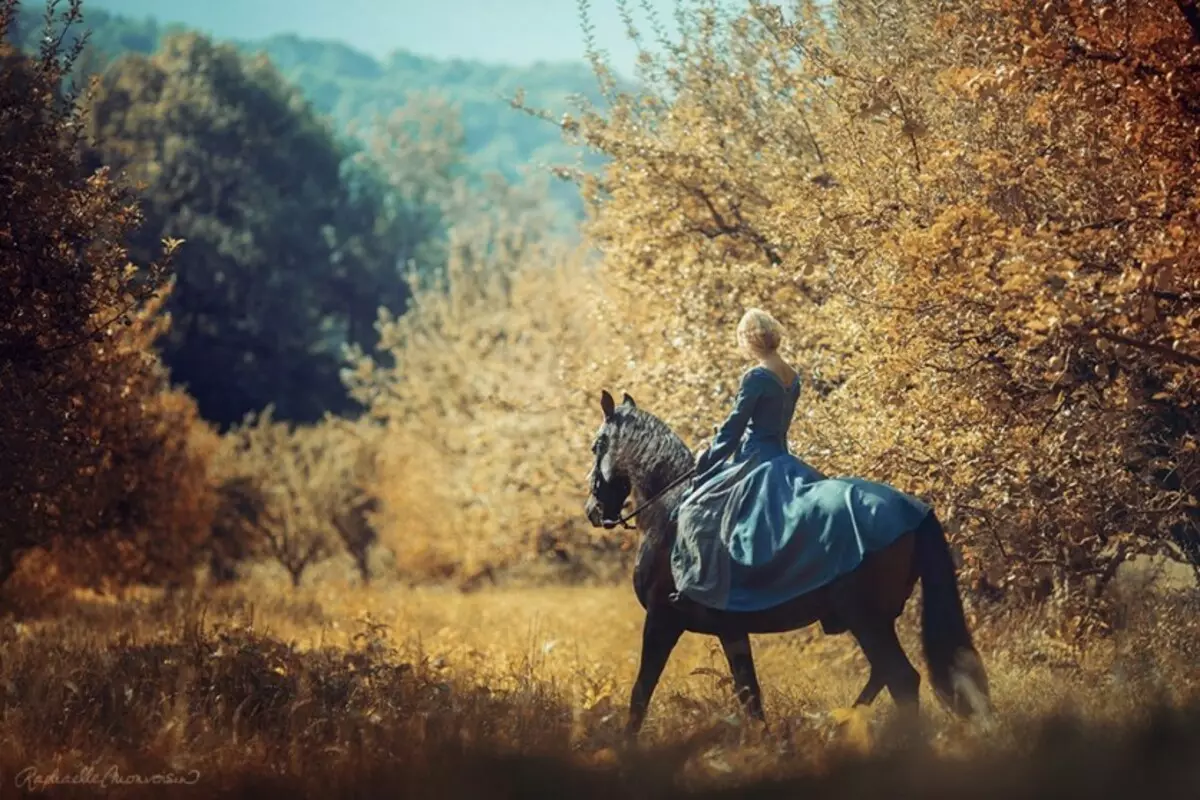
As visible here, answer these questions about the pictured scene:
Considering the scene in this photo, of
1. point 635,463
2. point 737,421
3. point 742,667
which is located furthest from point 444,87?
point 742,667

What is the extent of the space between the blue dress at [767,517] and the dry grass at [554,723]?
77 cm

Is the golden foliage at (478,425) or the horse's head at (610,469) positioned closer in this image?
the horse's head at (610,469)

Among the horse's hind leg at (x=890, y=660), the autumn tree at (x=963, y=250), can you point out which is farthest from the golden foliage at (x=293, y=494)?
the horse's hind leg at (x=890, y=660)

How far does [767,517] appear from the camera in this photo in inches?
294

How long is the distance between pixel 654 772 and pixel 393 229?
1858 inches

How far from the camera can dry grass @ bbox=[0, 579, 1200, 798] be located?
223 inches

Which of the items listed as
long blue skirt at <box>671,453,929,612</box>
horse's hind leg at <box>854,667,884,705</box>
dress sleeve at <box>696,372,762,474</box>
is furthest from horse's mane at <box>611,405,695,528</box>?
horse's hind leg at <box>854,667,884,705</box>

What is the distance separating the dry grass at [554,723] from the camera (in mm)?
5656

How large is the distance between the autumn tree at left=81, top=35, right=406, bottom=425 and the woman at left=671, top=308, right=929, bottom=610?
112ft

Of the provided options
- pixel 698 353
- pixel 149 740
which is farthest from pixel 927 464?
pixel 149 740

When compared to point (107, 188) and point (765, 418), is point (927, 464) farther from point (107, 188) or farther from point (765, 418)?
point (107, 188)

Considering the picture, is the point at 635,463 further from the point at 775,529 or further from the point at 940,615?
the point at 940,615

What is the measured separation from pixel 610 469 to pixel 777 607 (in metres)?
1.63

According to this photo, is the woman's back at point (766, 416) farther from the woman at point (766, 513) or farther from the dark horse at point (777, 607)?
the dark horse at point (777, 607)
